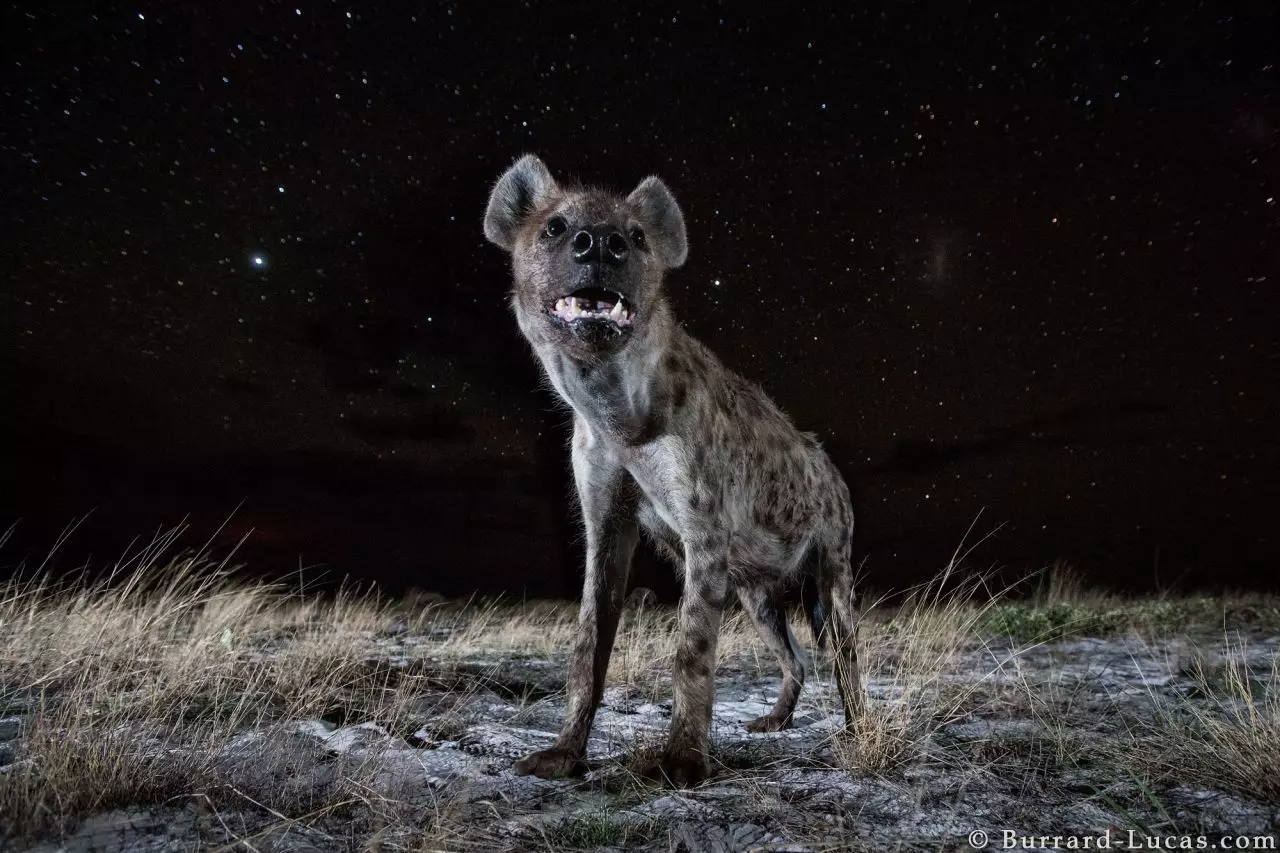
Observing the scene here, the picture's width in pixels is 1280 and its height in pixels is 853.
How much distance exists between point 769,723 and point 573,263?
2458mm

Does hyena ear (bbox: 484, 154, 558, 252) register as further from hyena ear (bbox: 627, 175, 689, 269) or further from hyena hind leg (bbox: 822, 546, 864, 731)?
hyena hind leg (bbox: 822, 546, 864, 731)

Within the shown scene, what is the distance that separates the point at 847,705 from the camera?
130 inches

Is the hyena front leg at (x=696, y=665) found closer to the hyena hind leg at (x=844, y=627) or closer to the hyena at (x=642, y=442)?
the hyena at (x=642, y=442)

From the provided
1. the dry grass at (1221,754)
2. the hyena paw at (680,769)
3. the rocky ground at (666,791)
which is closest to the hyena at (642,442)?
the hyena paw at (680,769)

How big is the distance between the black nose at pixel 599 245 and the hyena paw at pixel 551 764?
187cm

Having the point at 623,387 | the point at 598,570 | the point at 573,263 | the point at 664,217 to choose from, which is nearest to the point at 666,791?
the point at 598,570

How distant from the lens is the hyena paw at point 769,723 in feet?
11.6

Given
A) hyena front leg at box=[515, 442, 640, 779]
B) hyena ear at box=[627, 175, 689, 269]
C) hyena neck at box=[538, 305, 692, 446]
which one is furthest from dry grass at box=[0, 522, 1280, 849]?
hyena ear at box=[627, 175, 689, 269]

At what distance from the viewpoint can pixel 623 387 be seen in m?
2.90

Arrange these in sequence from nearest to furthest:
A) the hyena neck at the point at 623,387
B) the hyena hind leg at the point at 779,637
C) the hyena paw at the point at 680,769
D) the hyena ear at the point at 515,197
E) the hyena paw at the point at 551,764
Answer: the hyena paw at the point at 680,769 → the hyena paw at the point at 551,764 → the hyena neck at the point at 623,387 → the hyena ear at the point at 515,197 → the hyena hind leg at the point at 779,637

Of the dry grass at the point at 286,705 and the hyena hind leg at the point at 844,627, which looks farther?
the hyena hind leg at the point at 844,627

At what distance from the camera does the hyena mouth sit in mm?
2689

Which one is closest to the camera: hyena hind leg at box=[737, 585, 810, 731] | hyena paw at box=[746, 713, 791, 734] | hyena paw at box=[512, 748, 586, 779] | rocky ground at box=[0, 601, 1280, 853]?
rocky ground at box=[0, 601, 1280, 853]

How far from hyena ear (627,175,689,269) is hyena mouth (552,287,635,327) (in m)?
0.84
